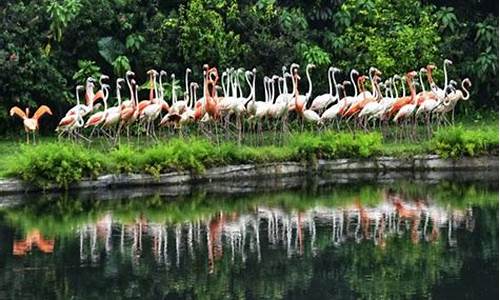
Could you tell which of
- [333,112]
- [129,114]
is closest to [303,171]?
[333,112]

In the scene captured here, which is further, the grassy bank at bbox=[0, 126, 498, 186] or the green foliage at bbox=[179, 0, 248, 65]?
the green foliage at bbox=[179, 0, 248, 65]

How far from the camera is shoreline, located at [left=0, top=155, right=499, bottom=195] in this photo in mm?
16281

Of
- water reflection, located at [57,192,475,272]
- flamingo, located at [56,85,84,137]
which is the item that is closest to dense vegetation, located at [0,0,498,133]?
flamingo, located at [56,85,84,137]

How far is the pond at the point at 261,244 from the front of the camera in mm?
9742

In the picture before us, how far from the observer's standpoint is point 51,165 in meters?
15.5

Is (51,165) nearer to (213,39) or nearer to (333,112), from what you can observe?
(333,112)

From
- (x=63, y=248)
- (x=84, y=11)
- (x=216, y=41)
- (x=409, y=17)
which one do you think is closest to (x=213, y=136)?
(x=216, y=41)

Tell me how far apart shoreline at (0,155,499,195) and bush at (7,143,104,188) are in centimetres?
24

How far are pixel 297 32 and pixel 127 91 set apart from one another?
3.69 metres

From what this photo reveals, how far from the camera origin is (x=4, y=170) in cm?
1602

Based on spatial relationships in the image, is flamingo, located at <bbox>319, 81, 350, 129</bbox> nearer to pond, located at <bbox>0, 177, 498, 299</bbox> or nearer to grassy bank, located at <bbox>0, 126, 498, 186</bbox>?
grassy bank, located at <bbox>0, 126, 498, 186</bbox>

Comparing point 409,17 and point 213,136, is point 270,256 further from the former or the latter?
point 409,17

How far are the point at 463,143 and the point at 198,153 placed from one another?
4.34m

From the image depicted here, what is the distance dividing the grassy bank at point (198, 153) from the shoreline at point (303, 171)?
0.10 meters
